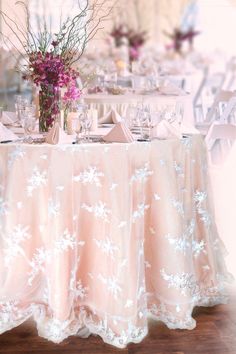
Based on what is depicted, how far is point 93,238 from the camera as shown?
84.4 inches

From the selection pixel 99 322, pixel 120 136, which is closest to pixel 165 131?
pixel 120 136

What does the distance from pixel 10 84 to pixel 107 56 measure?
203 cm

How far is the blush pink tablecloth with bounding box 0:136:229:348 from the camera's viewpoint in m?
2.08

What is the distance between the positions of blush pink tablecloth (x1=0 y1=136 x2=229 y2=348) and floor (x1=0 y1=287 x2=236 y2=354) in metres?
0.04

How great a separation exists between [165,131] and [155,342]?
0.92 metres

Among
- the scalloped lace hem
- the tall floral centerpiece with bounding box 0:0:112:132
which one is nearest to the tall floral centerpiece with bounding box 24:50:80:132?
the tall floral centerpiece with bounding box 0:0:112:132

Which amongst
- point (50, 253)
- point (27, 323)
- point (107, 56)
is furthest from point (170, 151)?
point (107, 56)

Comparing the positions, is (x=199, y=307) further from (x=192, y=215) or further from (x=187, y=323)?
(x=192, y=215)

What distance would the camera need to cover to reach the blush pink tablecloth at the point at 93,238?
208 centimetres

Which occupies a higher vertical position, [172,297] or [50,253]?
[50,253]

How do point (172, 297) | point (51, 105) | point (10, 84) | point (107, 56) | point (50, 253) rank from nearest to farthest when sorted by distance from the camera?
1. point (50, 253)
2. point (172, 297)
3. point (51, 105)
4. point (107, 56)
5. point (10, 84)

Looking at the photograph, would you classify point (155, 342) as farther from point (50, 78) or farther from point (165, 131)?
point (50, 78)

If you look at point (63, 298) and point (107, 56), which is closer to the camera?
point (63, 298)

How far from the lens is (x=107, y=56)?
27.0 ft
